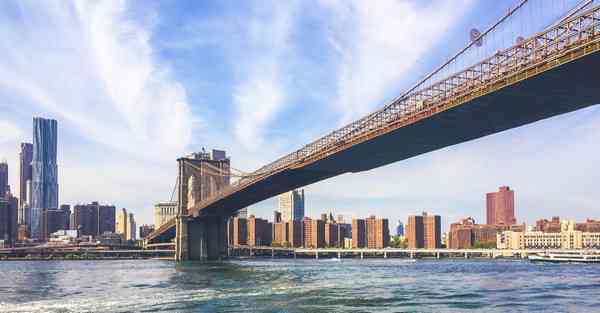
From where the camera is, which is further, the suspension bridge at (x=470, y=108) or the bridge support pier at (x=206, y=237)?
the bridge support pier at (x=206, y=237)

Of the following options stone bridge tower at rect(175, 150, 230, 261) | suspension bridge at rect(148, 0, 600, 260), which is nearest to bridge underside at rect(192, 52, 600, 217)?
suspension bridge at rect(148, 0, 600, 260)

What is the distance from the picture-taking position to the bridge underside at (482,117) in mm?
41625

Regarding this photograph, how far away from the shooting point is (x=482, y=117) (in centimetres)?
5244

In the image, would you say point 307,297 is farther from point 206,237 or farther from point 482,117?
point 206,237

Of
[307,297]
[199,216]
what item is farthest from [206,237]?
[307,297]

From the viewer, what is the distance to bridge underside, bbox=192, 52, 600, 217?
4162cm

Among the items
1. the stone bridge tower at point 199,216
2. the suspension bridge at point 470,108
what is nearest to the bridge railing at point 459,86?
the suspension bridge at point 470,108

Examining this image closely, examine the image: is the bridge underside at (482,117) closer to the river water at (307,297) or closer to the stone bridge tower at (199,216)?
the river water at (307,297)

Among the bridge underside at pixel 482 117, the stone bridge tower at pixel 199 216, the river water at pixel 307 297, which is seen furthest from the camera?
the stone bridge tower at pixel 199 216

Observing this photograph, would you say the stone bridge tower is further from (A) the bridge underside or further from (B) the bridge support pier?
(A) the bridge underside

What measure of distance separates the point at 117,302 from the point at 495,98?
1033 inches

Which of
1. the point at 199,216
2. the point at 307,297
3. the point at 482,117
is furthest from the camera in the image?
the point at 199,216

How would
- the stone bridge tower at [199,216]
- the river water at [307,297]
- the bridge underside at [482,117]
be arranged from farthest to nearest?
the stone bridge tower at [199,216] < the bridge underside at [482,117] < the river water at [307,297]

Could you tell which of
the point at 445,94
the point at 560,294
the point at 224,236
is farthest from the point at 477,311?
the point at 224,236
